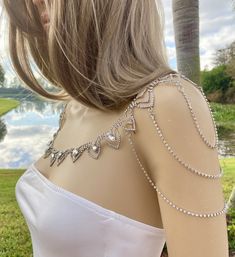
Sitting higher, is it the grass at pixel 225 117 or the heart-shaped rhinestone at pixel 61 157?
the heart-shaped rhinestone at pixel 61 157

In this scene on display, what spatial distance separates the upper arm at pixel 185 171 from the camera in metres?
0.70

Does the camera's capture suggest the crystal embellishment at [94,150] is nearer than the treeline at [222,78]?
Yes

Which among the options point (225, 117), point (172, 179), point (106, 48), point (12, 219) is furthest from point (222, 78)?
point (172, 179)

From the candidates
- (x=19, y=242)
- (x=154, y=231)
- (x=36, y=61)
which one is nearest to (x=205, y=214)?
(x=154, y=231)

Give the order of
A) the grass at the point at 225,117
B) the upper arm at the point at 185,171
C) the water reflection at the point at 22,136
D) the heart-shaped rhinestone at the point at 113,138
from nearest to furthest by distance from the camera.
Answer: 1. the upper arm at the point at 185,171
2. the heart-shaped rhinestone at the point at 113,138
3. the water reflection at the point at 22,136
4. the grass at the point at 225,117

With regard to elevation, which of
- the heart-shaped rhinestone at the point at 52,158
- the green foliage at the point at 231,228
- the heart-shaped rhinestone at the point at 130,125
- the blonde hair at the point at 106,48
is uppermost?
the blonde hair at the point at 106,48

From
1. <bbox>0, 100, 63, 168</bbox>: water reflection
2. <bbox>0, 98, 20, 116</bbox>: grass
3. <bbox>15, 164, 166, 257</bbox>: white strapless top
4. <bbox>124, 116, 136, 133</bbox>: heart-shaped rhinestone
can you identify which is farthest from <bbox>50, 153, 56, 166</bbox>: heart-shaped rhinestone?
<bbox>0, 98, 20, 116</bbox>: grass

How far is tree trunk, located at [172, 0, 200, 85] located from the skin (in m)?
1.55

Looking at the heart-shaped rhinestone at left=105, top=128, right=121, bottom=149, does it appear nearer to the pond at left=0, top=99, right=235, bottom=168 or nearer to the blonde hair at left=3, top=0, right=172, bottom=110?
the blonde hair at left=3, top=0, right=172, bottom=110

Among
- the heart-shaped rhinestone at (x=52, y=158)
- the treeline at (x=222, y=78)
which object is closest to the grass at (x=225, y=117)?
the treeline at (x=222, y=78)

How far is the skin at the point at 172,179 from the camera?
699 mm

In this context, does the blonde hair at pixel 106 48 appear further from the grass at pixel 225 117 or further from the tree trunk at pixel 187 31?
the grass at pixel 225 117

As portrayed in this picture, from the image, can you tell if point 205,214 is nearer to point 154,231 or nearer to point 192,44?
point 154,231

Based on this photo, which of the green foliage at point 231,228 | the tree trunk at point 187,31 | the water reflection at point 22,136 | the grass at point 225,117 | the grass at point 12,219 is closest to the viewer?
the tree trunk at point 187,31
